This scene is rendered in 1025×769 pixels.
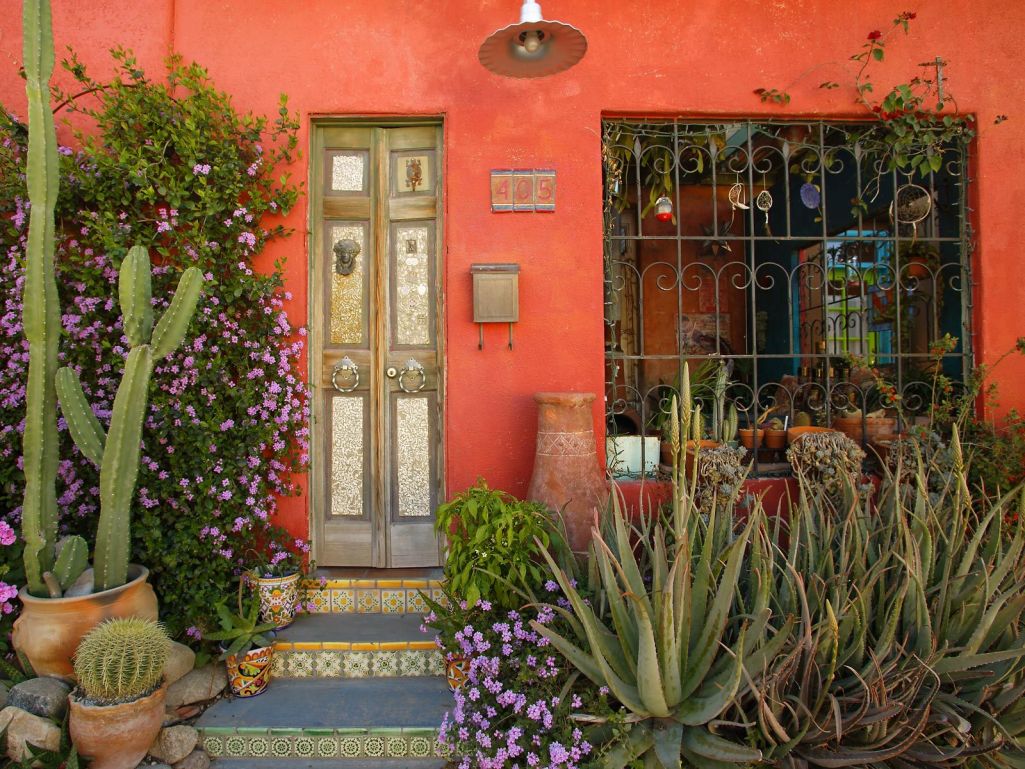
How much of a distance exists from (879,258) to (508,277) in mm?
3045

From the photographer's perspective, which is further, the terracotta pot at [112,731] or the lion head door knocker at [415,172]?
the lion head door knocker at [415,172]

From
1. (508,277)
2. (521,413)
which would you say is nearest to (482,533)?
(521,413)

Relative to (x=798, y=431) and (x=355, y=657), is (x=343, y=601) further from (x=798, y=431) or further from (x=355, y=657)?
(x=798, y=431)

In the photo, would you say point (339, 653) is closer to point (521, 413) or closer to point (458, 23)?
point (521, 413)

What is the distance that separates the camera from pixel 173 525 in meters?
3.20

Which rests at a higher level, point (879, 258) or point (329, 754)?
point (879, 258)

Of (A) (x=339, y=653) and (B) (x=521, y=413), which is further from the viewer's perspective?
(B) (x=521, y=413)

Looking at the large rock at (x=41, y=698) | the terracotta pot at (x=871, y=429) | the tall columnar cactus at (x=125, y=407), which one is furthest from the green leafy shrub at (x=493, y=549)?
the terracotta pot at (x=871, y=429)

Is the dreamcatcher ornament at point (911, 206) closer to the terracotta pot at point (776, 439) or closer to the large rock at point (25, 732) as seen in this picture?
the terracotta pot at point (776, 439)

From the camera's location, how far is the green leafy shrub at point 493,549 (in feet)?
8.79

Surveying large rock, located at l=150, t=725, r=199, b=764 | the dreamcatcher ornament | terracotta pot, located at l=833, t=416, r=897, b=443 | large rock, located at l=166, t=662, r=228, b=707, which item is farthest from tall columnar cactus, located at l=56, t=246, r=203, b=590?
the dreamcatcher ornament

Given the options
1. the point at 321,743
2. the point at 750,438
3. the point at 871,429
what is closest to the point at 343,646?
the point at 321,743

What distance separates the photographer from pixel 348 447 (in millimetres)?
3758

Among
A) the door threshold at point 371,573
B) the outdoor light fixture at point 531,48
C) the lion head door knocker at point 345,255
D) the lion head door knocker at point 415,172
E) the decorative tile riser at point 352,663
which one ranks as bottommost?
the decorative tile riser at point 352,663
